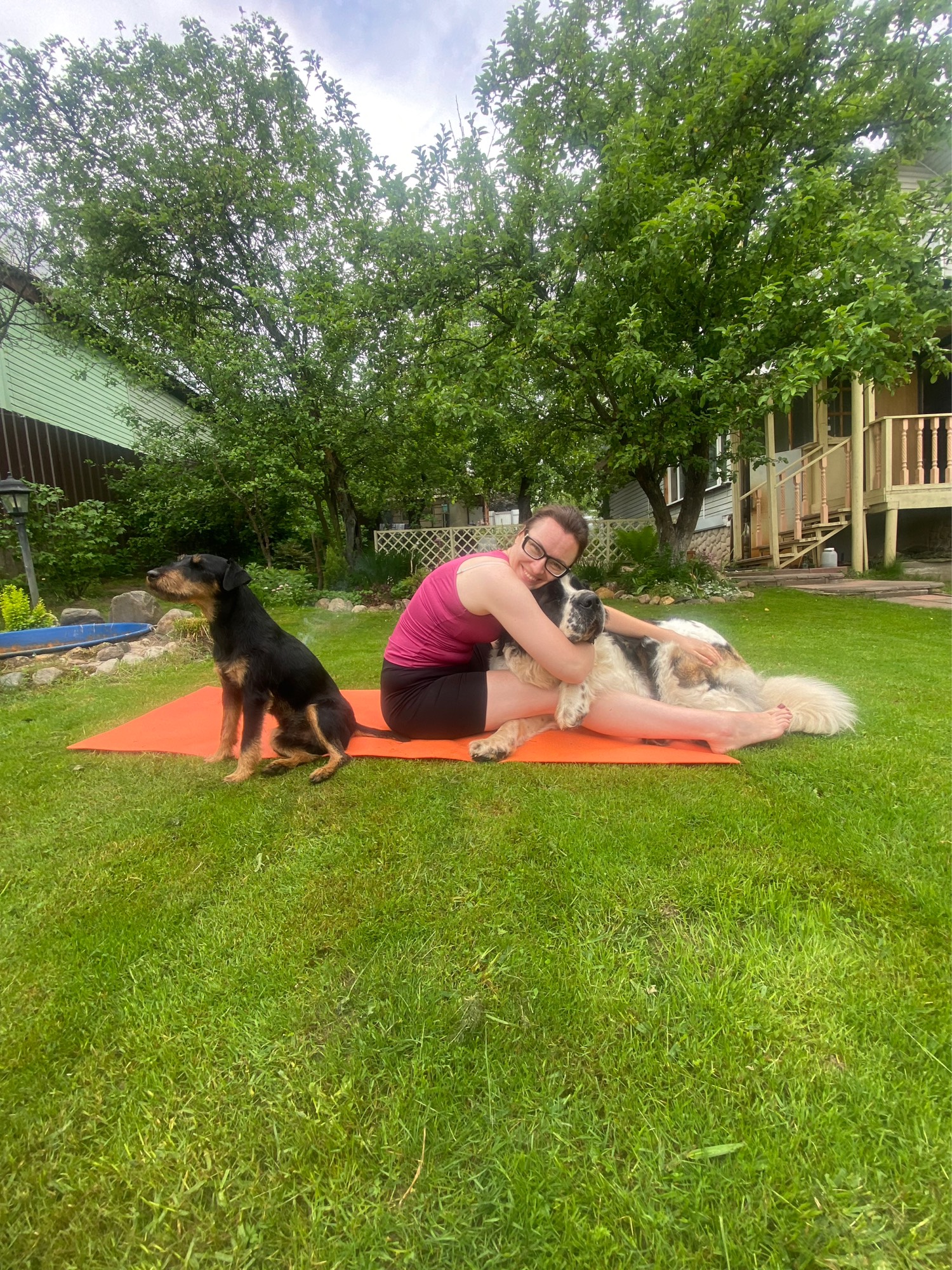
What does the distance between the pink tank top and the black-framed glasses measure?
0.18 meters

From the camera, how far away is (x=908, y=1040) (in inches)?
44.8

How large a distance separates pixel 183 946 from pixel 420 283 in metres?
9.30

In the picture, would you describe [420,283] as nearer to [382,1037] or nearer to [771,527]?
[771,527]

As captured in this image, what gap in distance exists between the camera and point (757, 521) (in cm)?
1244

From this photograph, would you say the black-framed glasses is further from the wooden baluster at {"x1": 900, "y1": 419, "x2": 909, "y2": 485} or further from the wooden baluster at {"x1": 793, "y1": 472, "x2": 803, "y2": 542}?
the wooden baluster at {"x1": 793, "y1": 472, "x2": 803, "y2": 542}

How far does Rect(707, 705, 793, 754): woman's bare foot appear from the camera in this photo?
277 cm

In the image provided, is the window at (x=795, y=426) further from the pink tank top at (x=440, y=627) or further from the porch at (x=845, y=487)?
the pink tank top at (x=440, y=627)

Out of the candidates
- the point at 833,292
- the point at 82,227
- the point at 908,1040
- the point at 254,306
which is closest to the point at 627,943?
the point at 908,1040

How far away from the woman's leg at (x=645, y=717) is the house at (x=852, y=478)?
730 cm

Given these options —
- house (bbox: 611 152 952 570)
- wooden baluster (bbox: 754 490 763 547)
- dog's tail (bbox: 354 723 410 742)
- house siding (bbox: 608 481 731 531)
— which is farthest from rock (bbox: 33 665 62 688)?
wooden baluster (bbox: 754 490 763 547)

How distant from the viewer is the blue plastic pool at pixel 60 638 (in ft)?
18.6

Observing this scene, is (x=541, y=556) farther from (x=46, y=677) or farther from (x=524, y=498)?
(x=524, y=498)

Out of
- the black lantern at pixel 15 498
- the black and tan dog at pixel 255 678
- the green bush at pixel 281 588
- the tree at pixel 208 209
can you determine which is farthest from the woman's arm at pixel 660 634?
the tree at pixel 208 209

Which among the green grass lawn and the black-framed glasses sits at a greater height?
the black-framed glasses
